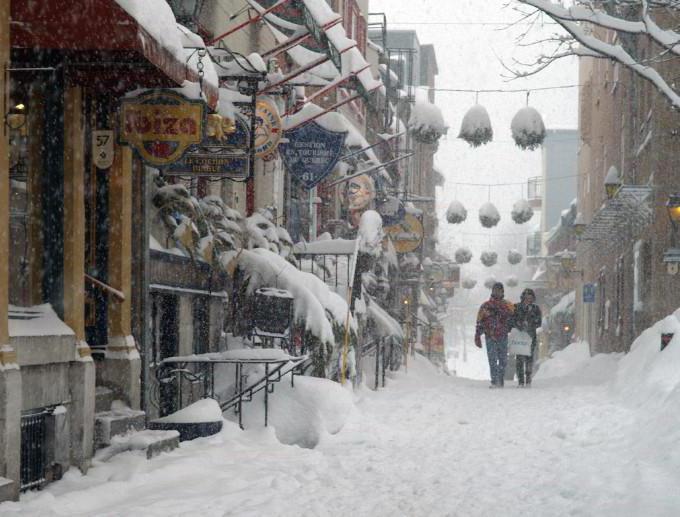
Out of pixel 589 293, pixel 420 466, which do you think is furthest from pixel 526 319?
pixel 589 293

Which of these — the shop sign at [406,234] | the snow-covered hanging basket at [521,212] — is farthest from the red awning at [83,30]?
the snow-covered hanging basket at [521,212]

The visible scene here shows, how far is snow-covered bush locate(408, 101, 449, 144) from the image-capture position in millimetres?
26578

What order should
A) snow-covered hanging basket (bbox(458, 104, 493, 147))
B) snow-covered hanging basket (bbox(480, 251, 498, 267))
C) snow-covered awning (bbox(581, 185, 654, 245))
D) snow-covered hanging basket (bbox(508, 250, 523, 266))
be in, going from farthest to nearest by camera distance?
snow-covered hanging basket (bbox(508, 250, 523, 266))
snow-covered hanging basket (bbox(480, 251, 498, 267))
snow-covered hanging basket (bbox(458, 104, 493, 147))
snow-covered awning (bbox(581, 185, 654, 245))

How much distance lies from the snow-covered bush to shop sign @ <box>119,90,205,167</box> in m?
17.2

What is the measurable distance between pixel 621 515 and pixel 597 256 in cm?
3147

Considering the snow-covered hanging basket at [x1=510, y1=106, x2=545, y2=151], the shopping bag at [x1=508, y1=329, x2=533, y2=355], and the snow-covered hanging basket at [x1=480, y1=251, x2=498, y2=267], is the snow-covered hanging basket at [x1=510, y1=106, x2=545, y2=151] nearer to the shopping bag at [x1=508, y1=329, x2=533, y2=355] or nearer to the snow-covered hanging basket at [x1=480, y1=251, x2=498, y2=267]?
the shopping bag at [x1=508, y1=329, x2=533, y2=355]

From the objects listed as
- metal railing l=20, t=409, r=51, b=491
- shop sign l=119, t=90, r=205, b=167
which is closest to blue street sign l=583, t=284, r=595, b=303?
shop sign l=119, t=90, r=205, b=167

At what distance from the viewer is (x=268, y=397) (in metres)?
11.9

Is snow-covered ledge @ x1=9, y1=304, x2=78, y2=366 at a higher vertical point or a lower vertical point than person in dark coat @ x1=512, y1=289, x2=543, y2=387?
higher

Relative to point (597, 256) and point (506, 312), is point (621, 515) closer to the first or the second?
point (506, 312)

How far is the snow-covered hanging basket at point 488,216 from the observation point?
44000 mm

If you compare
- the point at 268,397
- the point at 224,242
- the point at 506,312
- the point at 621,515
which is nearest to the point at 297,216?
the point at 506,312

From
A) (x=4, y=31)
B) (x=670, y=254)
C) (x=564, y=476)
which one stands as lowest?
(x=564, y=476)

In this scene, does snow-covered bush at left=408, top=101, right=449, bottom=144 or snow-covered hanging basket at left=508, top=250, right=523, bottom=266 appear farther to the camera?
snow-covered hanging basket at left=508, top=250, right=523, bottom=266
